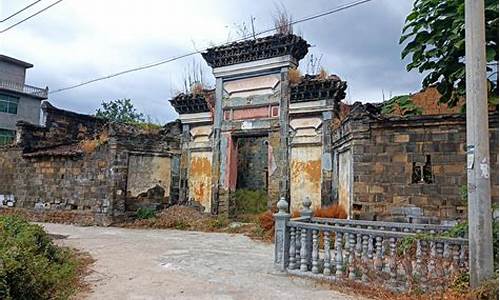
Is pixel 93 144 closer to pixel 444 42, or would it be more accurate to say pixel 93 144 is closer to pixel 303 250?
pixel 303 250

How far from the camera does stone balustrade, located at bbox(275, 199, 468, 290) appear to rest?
4.16m

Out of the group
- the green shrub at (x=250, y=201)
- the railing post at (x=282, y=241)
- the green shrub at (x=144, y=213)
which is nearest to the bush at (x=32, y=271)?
the railing post at (x=282, y=241)

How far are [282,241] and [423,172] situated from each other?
134 inches

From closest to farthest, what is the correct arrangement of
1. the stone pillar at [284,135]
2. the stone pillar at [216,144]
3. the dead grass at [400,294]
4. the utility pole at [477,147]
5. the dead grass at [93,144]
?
the dead grass at [400,294], the utility pole at [477,147], the stone pillar at [284,135], the stone pillar at [216,144], the dead grass at [93,144]

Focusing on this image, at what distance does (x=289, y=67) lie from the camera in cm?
1064

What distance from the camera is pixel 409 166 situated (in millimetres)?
7324

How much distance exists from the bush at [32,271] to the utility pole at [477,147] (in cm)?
409

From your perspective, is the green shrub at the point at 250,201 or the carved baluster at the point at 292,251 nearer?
the carved baluster at the point at 292,251

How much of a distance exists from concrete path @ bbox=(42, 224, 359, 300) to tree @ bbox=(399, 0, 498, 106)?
3387 millimetres

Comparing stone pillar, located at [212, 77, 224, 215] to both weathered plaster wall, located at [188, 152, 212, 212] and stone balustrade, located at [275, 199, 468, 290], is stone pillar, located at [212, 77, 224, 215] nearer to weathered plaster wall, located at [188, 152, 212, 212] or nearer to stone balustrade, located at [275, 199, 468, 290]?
weathered plaster wall, located at [188, 152, 212, 212]

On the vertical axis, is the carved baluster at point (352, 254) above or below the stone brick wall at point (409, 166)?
below

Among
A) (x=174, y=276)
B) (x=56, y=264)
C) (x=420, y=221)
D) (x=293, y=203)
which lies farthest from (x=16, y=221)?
(x=420, y=221)

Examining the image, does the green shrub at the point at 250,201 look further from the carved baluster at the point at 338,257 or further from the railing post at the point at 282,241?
the carved baluster at the point at 338,257

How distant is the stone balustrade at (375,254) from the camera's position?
416 centimetres
